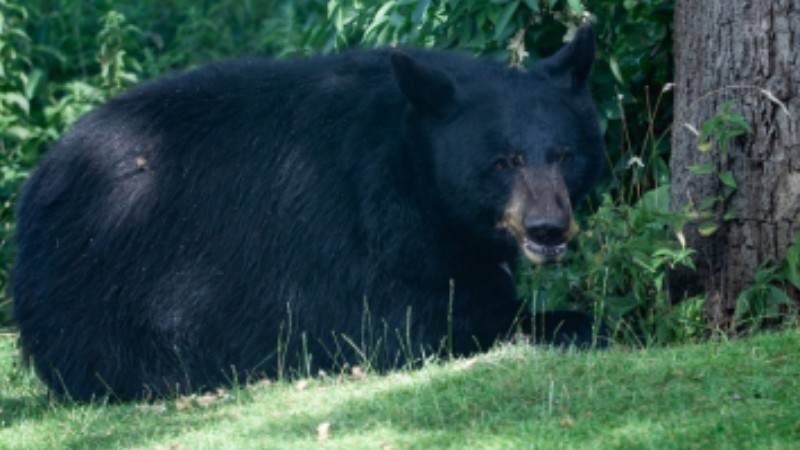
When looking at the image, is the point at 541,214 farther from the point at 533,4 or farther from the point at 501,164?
the point at 533,4

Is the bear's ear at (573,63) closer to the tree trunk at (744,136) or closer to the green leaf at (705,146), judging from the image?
the tree trunk at (744,136)

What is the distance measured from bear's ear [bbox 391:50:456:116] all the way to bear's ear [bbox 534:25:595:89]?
0.53 meters

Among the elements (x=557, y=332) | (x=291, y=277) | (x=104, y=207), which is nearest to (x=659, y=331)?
(x=557, y=332)

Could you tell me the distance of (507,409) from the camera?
5.66m

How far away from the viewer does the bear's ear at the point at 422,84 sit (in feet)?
22.8

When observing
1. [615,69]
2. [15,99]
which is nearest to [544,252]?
[615,69]

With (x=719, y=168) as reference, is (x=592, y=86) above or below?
above

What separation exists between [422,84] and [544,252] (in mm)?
1009

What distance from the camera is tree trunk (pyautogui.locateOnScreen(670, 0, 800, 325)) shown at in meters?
6.79

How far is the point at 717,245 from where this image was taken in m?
7.15

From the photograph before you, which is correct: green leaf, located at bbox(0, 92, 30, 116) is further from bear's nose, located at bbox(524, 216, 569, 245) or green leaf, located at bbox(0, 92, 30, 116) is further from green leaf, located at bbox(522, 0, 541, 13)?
→ bear's nose, located at bbox(524, 216, 569, 245)

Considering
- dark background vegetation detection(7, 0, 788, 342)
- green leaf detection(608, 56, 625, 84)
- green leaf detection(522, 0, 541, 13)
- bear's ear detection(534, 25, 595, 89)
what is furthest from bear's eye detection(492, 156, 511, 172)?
green leaf detection(608, 56, 625, 84)

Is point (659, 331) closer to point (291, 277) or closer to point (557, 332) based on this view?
point (557, 332)

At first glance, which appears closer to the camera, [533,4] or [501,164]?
[501,164]
